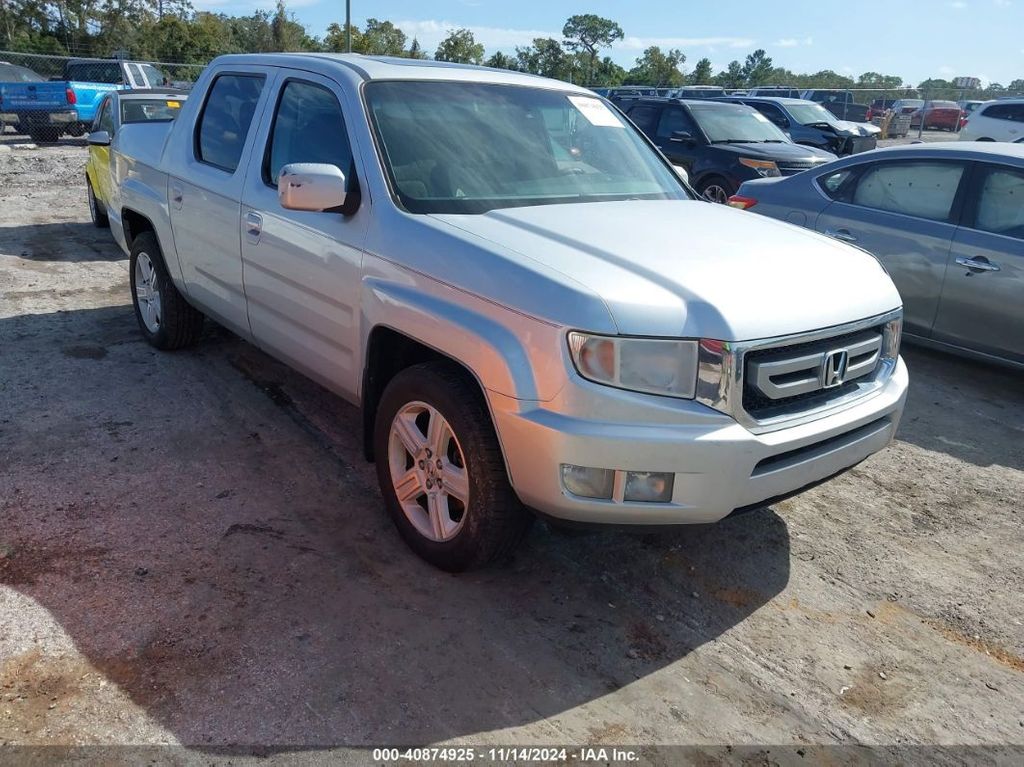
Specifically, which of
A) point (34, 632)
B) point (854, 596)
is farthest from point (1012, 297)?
point (34, 632)

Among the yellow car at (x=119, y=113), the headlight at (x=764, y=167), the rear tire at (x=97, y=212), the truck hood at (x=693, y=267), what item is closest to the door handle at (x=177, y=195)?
the truck hood at (x=693, y=267)

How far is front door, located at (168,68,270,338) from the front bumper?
2.28m

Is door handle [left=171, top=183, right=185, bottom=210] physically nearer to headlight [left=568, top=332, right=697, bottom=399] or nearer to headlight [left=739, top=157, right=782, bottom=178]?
headlight [left=568, top=332, right=697, bottom=399]

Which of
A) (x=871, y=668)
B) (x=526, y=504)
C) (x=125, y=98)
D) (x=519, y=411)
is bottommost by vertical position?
(x=871, y=668)

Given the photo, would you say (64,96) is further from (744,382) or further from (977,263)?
(744,382)

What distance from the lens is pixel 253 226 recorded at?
4172 millimetres

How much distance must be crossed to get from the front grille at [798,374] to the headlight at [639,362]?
8.3 inches

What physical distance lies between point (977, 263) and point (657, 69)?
79598mm

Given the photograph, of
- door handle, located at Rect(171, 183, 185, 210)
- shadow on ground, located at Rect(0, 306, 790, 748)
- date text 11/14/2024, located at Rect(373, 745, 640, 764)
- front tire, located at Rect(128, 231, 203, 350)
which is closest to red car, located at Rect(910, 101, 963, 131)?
front tire, located at Rect(128, 231, 203, 350)

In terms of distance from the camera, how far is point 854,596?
11.1ft

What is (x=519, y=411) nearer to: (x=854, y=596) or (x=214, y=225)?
(x=854, y=596)

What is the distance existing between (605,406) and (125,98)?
960cm

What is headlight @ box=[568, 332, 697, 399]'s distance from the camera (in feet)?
8.80

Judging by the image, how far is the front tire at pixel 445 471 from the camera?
298 cm
